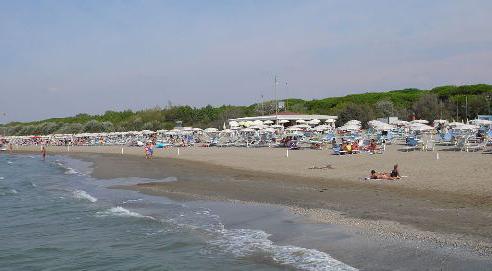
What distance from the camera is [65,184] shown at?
23047 mm

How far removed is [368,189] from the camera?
47.3ft

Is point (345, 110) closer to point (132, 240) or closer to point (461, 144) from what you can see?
point (461, 144)

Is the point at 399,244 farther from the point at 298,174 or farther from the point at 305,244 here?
the point at 298,174

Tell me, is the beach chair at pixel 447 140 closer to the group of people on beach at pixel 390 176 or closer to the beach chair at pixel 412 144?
the beach chair at pixel 412 144

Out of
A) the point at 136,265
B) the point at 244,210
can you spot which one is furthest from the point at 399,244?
the point at 244,210

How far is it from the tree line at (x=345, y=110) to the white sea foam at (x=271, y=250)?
157 feet

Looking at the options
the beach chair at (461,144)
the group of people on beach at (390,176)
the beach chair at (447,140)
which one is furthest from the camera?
the beach chair at (447,140)

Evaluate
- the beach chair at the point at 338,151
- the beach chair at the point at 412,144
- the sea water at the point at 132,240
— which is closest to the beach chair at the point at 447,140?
the beach chair at the point at 412,144

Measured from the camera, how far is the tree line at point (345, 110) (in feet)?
187

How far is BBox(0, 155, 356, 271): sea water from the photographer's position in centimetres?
845

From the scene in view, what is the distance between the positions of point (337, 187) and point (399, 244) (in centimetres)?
712

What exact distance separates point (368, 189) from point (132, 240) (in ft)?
22.6

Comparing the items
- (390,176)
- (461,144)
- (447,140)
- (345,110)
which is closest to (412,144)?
(447,140)

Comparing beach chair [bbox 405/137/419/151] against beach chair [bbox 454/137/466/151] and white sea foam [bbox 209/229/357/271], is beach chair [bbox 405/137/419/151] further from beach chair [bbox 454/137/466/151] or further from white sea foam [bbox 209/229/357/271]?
white sea foam [bbox 209/229/357/271]
